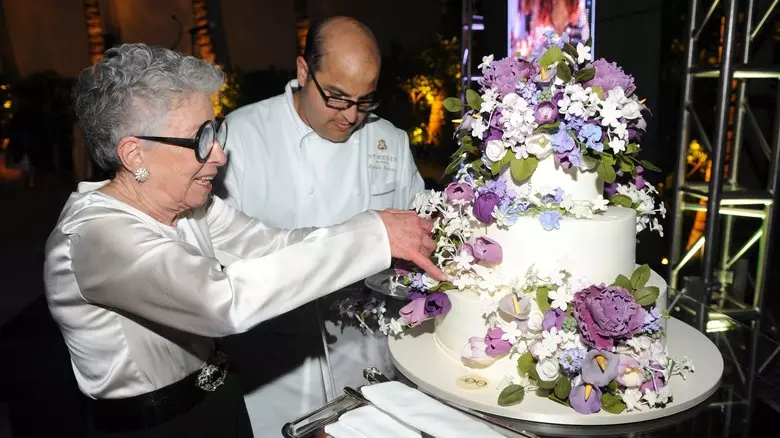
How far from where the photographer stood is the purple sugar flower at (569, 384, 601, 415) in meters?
1.46

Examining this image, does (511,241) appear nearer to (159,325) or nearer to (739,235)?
(159,325)

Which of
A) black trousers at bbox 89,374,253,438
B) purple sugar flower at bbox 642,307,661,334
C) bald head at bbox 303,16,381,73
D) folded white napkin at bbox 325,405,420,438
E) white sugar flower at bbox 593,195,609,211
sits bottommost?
black trousers at bbox 89,374,253,438

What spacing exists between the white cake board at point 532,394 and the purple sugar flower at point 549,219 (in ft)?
1.50

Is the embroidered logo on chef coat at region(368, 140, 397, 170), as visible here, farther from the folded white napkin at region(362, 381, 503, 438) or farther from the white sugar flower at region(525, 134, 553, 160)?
the folded white napkin at region(362, 381, 503, 438)

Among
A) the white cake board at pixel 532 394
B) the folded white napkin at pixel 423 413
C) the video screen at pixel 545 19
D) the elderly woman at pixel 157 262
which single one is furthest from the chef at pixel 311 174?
the video screen at pixel 545 19

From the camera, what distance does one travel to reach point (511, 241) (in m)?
1.69

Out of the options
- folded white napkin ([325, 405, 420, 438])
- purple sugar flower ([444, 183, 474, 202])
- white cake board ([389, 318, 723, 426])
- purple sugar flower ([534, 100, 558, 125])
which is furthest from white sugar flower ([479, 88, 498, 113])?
folded white napkin ([325, 405, 420, 438])

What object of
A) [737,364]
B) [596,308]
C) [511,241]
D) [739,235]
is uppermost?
[511,241]

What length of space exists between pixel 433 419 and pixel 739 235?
294 inches

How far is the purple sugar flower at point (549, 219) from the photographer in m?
1.62

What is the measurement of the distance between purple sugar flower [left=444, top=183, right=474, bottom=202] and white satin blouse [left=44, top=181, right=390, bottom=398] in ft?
0.81

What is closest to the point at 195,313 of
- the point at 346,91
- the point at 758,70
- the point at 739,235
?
the point at 346,91

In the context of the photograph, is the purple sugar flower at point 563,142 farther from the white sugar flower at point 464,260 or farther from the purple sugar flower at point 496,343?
the purple sugar flower at point 496,343

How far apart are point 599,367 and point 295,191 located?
1.76 m
